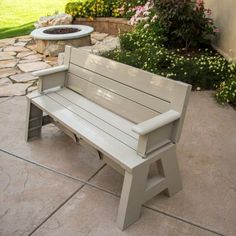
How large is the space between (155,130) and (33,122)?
1.49m

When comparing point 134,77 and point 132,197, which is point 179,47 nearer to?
point 134,77

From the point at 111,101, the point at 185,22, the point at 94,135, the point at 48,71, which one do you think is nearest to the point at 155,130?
the point at 94,135

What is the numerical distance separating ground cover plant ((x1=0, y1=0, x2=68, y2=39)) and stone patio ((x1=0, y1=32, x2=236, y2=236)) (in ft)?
15.4

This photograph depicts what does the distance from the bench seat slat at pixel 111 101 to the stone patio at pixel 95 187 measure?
513 mm

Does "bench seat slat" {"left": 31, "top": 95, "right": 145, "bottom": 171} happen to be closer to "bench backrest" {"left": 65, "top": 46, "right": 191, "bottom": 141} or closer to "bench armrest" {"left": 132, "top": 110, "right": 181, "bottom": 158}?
A: "bench armrest" {"left": 132, "top": 110, "right": 181, "bottom": 158}

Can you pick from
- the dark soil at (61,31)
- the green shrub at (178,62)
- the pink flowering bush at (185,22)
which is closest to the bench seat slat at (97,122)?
the green shrub at (178,62)

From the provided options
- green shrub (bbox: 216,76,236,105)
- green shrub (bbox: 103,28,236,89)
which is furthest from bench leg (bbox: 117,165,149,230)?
green shrub (bbox: 103,28,236,89)

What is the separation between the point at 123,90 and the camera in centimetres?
246

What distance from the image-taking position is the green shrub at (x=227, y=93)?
3.79 metres

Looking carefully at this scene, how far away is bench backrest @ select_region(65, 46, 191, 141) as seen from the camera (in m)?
2.11

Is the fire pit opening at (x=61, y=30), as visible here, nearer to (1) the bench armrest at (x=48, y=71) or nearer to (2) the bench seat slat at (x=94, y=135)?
(1) the bench armrest at (x=48, y=71)

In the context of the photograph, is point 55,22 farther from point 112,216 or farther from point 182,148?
point 112,216

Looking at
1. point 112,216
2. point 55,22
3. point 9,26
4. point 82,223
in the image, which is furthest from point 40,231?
point 9,26

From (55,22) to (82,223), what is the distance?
5476 mm
